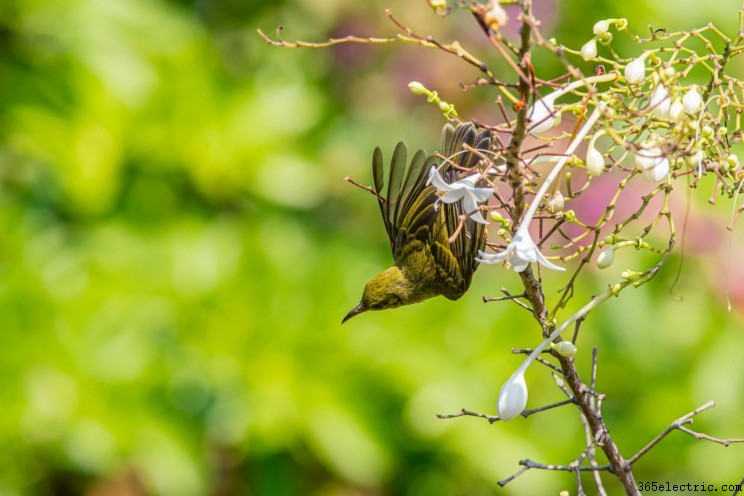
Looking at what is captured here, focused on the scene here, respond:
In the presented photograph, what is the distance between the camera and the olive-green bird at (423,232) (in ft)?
3.67

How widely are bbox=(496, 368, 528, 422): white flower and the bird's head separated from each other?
59 cm

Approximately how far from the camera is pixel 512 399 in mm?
746

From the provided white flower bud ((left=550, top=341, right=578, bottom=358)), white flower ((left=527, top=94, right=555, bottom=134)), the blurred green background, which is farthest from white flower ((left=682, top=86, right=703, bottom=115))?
the blurred green background


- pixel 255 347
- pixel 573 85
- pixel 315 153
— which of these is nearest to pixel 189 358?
pixel 255 347

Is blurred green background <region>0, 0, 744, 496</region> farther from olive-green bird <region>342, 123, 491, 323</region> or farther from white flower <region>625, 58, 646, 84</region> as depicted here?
white flower <region>625, 58, 646, 84</region>

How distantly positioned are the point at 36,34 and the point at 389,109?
139 cm

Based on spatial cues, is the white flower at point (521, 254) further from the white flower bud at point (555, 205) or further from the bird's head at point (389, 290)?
the bird's head at point (389, 290)

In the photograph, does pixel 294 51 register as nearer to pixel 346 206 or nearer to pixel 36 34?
pixel 346 206

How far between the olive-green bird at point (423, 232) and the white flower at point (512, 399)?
0.34 m

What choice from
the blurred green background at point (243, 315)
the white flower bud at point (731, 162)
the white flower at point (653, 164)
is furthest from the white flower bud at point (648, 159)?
the blurred green background at point (243, 315)

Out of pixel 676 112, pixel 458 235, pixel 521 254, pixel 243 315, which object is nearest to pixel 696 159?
pixel 676 112

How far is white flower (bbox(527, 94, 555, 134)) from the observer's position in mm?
752

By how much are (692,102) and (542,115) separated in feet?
0.39

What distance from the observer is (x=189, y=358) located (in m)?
2.85
